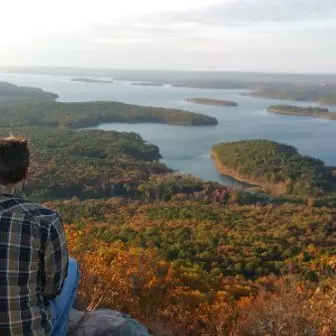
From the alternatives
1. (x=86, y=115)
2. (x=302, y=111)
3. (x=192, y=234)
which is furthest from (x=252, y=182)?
(x=302, y=111)

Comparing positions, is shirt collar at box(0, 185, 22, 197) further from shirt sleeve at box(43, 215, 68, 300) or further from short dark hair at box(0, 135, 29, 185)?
shirt sleeve at box(43, 215, 68, 300)

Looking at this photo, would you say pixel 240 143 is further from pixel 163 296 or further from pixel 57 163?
pixel 163 296

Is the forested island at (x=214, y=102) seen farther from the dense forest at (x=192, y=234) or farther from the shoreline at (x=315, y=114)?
the dense forest at (x=192, y=234)

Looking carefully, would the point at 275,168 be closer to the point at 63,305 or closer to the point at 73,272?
the point at 73,272

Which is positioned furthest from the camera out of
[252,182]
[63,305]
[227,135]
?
[227,135]

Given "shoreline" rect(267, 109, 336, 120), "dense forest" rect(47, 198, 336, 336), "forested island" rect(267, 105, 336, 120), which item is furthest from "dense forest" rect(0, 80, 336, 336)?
"forested island" rect(267, 105, 336, 120)

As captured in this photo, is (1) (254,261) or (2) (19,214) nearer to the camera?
(2) (19,214)

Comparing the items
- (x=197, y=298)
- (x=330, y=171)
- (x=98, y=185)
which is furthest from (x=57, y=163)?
(x=197, y=298)
